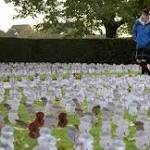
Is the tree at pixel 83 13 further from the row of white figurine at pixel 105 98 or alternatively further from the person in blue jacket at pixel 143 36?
the row of white figurine at pixel 105 98

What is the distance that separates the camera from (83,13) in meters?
37.9

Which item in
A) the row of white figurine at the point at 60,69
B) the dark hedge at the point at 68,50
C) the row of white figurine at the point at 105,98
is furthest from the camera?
the dark hedge at the point at 68,50

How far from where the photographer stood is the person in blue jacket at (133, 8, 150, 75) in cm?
1931

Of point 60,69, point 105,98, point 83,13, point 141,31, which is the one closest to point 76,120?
point 105,98

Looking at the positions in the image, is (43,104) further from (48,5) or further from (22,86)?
(48,5)

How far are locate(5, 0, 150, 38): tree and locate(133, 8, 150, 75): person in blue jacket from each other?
16485 mm

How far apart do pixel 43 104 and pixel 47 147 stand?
5.25m

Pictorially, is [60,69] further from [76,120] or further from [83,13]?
[76,120]

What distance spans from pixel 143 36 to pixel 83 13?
734 inches

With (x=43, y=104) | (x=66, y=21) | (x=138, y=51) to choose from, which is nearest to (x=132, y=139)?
(x=43, y=104)

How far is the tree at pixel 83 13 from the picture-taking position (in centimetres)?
3703

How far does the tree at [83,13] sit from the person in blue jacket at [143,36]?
1649 centimetres

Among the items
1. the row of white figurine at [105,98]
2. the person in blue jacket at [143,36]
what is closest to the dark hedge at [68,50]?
the person in blue jacket at [143,36]

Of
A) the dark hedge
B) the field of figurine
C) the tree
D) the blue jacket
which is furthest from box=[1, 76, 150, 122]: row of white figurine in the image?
the tree
